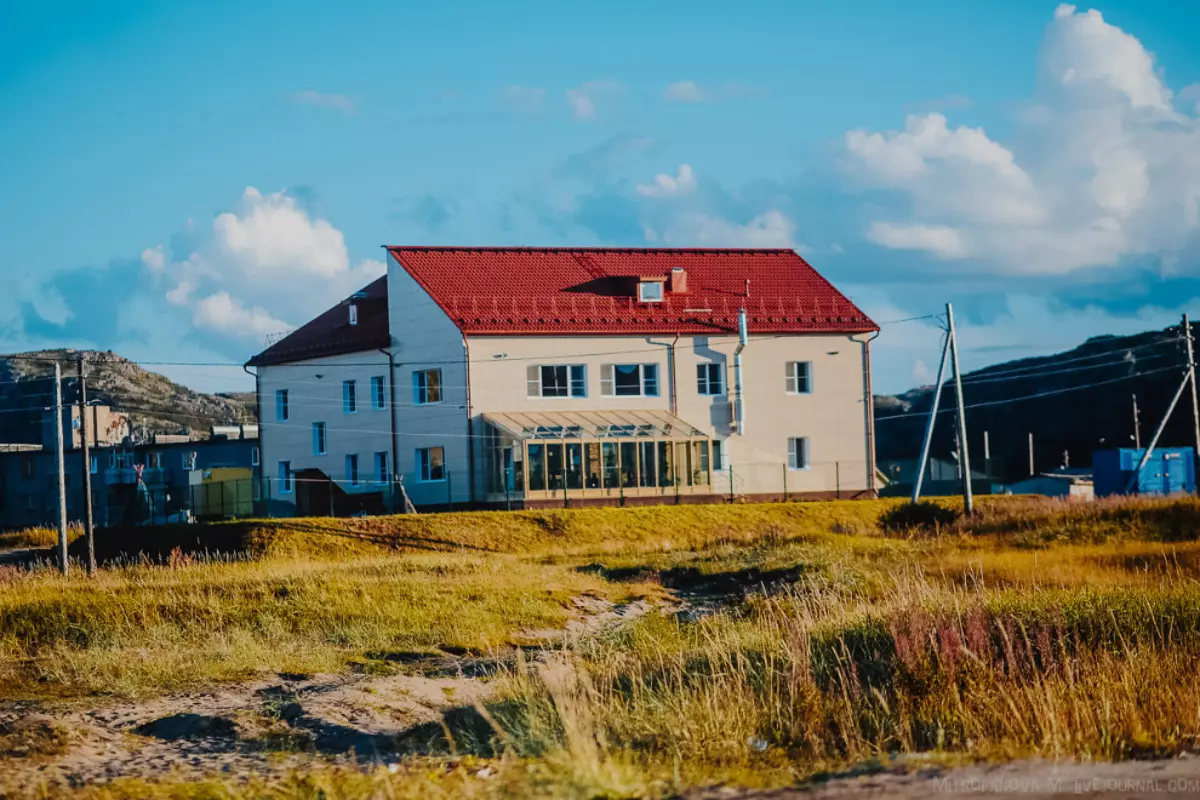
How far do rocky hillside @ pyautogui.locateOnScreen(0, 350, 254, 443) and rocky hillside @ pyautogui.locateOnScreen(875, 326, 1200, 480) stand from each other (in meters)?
61.4

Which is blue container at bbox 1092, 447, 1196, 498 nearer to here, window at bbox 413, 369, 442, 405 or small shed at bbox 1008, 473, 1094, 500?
small shed at bbox 1008, 473, 1094, 500

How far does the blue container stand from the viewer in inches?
2069

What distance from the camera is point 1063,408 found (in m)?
107

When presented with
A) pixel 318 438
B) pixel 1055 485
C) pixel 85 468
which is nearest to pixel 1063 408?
pixel 1055 485

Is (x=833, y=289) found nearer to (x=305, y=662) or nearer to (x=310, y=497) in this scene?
(x=310, y=497)

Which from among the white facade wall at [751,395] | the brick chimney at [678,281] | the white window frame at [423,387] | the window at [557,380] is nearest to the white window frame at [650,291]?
the brick chimney at [678,281]

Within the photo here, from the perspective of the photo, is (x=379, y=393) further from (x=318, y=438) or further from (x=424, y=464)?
(x=318, y=438)

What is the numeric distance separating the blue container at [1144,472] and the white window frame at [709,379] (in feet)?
53.9

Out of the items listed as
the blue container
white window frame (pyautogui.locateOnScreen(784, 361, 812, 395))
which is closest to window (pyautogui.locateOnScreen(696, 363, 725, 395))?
white window frame (pyautogui.locateOnScreen(784, 361, 812, 395))

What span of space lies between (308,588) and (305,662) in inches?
229

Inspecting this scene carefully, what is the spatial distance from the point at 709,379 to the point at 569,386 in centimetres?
502

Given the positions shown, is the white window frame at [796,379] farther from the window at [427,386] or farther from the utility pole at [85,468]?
the utility pole at [85,468]

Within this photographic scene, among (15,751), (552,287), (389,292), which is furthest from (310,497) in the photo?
(15,751)

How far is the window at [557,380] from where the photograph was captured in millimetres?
43906
